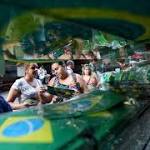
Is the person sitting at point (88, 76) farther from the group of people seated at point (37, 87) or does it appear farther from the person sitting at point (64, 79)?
the person sitting at point (64, 79)

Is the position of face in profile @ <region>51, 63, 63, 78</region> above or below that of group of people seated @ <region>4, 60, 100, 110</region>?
above

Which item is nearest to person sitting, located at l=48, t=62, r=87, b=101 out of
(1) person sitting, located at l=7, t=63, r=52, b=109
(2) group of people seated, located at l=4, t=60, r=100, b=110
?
(2) group of people seated, located at l=4, t=60, r=100, b=110

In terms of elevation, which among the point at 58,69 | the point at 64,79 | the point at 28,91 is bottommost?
the point at 28,91

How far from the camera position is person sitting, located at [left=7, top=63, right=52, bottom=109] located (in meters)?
4.95

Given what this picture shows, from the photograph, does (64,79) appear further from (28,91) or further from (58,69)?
(28,91)

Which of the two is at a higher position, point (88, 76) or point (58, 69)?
point (58, 69)

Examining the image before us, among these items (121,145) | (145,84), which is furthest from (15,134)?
(145,84)

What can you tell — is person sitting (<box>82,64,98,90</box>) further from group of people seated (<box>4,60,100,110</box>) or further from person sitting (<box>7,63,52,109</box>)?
person sitting (<box>7,63,52,109</box>)

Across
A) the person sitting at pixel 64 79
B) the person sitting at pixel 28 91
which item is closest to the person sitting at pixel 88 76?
the person sitting at pixel 64 79

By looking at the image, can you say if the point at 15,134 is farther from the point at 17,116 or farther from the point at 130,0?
the point at 130,0

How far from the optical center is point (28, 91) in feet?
17.3

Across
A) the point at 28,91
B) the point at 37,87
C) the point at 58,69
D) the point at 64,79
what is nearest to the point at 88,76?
the point at 64,79

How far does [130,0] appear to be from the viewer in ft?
5.50

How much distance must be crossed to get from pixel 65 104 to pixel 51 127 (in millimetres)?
465
